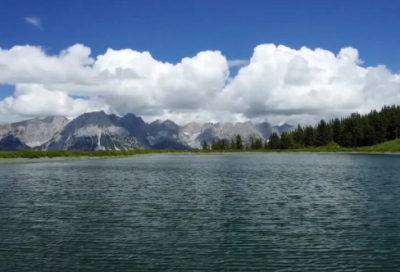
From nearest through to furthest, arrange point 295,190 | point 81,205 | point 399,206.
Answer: point 399,206 < point 81,205 < point 295,190

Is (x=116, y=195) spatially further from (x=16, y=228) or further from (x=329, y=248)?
(x=329, y=248)

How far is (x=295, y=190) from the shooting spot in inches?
2384

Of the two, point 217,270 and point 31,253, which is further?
point 31,253

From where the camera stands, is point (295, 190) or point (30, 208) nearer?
point (30, 208)

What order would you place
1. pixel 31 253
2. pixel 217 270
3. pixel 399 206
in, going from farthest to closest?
pixel 399 206 < pixel 31 253 < pixel 217 270

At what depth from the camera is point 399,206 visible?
145 ft

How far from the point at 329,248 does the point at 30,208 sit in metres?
31.8

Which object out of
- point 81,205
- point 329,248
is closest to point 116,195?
point 81,205

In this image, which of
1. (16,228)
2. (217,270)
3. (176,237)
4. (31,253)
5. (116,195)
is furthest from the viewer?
(116,195)

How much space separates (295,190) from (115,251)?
128 feet

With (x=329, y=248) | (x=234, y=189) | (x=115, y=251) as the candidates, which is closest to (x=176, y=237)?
(x=115, y=251)

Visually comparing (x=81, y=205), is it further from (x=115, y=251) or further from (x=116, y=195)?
(x=115, y=251)

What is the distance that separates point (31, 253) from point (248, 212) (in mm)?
21437

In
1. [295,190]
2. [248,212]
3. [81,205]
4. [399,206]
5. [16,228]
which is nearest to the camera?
[16,228]
